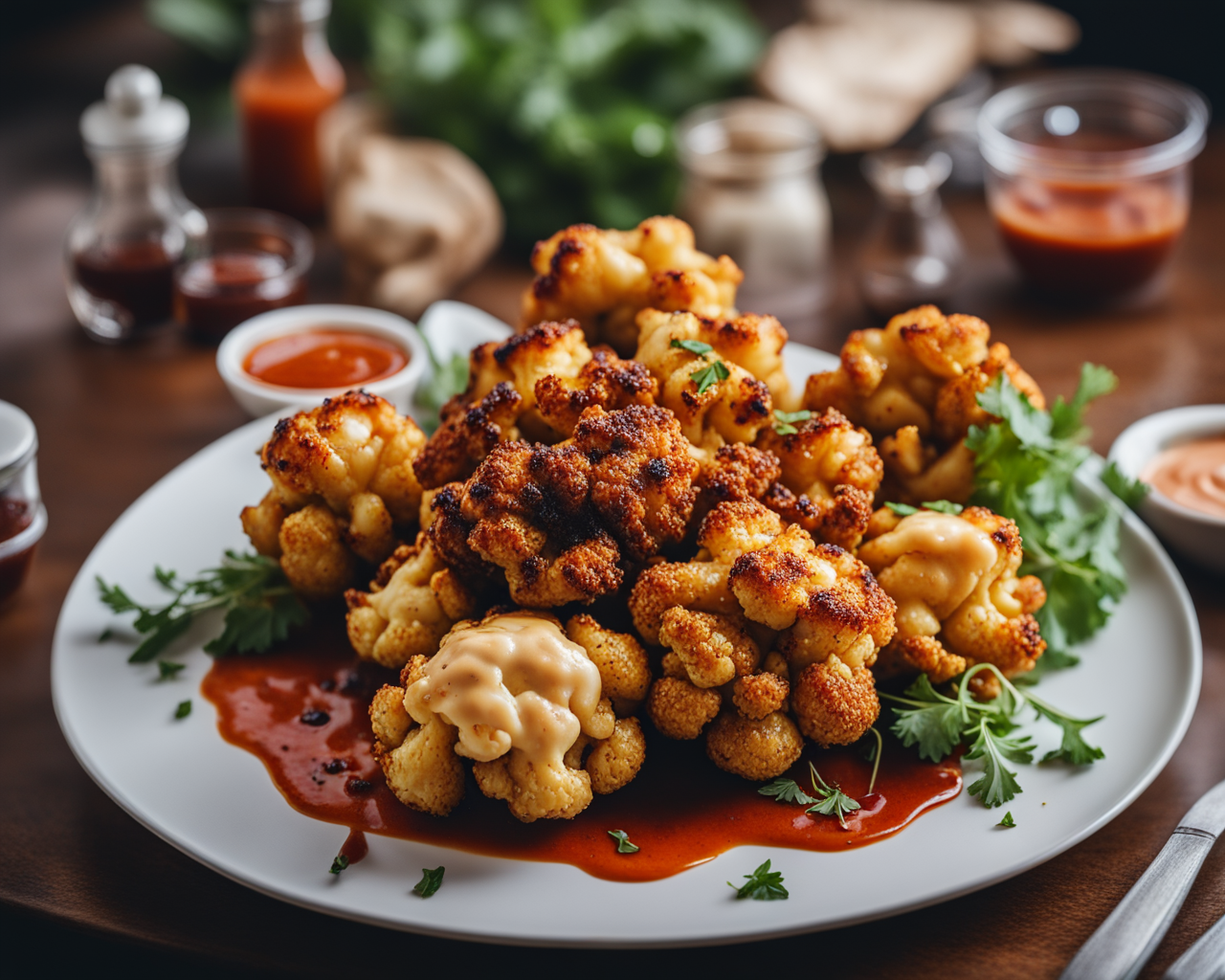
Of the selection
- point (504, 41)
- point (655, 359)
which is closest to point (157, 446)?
point (655, 359)

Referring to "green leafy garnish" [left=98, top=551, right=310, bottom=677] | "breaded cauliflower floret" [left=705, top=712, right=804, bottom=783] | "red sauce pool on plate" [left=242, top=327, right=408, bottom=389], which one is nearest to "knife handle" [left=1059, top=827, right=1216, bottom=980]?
"breaded cauliflower floret" [left=705, top=712, right=804, bottom=783]

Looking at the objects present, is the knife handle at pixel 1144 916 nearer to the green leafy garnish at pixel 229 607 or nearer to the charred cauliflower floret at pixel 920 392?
the charred cauliflower floret at pixel 920 392

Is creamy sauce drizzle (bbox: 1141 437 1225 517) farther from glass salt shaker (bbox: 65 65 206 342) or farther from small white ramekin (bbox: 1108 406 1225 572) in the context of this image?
glass salt shaker (bbox: 65 65 206 342)

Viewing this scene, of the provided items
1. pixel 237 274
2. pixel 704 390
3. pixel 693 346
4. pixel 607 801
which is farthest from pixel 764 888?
pixel 237 274

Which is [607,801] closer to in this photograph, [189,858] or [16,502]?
[189,858]

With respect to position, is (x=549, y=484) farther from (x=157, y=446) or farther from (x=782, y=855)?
(x=157, y=446)

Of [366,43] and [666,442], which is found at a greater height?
[666,442]
